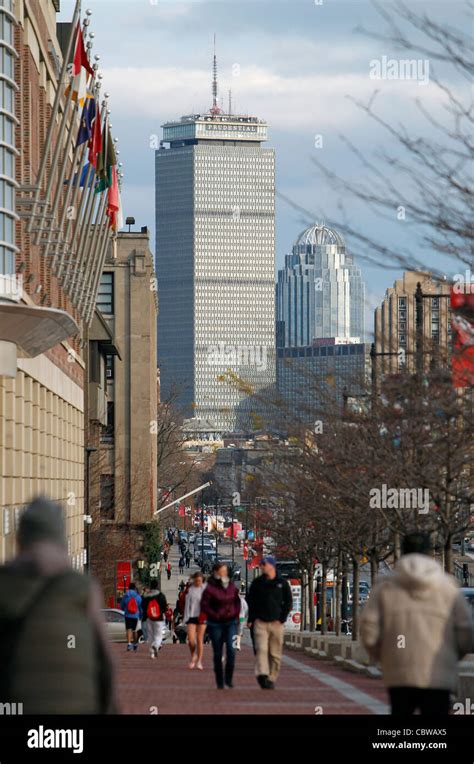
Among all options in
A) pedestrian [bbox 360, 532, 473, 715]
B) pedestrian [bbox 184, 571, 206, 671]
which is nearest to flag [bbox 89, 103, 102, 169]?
pedestrian [bbox 184, 571, 206, 671]

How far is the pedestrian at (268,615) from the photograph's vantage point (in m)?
19.3

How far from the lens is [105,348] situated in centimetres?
7238

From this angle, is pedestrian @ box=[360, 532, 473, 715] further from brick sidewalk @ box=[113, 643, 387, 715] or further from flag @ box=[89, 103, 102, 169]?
flag @ box=[89, 103, 102, 169]

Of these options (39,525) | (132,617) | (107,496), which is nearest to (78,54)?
(132,617)

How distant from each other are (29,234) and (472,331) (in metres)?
20.2

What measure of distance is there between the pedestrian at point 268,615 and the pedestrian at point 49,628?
11.9 meters

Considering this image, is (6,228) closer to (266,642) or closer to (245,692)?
(266,642)

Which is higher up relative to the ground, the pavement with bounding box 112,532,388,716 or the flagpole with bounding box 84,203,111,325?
the flagpole with bounding box 84,203,111,325

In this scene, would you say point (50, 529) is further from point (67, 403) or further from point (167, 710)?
point (67, 403)

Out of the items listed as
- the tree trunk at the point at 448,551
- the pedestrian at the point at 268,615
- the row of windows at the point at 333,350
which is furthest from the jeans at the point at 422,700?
the row of windows at the point at 333,350

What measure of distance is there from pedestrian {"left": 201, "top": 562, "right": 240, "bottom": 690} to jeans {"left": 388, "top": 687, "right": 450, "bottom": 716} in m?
9.37

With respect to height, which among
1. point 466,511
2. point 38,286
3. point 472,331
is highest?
point 38,286

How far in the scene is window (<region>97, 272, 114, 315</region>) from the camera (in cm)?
9131
